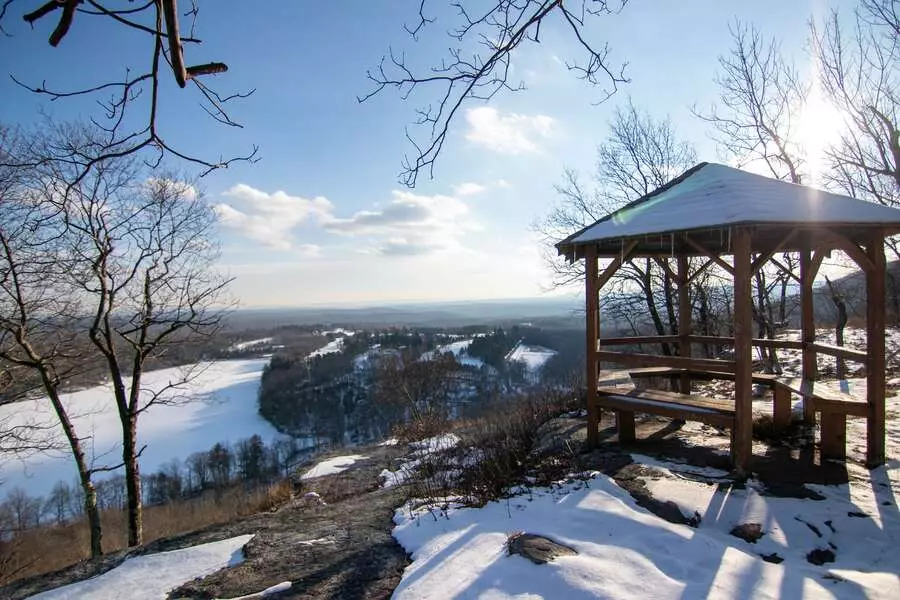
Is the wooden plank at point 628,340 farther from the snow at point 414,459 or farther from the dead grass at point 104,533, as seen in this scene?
the dead grass at point 104,533

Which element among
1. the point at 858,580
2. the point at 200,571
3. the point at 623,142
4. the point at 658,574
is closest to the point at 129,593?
the point at 200,571

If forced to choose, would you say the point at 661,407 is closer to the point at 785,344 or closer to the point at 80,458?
the point at 785,344

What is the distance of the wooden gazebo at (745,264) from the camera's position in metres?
4.47

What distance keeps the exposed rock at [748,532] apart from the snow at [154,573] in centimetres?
394

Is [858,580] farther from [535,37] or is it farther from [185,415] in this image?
[185,415]

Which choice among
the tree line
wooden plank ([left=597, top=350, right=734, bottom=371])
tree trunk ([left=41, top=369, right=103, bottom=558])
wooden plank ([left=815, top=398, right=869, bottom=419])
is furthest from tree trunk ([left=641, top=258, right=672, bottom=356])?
the tree line

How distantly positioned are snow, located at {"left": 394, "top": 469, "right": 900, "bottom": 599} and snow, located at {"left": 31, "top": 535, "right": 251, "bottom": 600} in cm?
157

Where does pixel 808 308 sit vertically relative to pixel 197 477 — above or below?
above

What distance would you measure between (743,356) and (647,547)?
2437 mm

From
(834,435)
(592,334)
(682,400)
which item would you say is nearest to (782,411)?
(834,435)

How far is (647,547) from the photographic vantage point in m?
3.09

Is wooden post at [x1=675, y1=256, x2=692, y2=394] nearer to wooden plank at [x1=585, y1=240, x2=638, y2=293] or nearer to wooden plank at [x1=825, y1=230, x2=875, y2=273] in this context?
wooden plank at [x1=585, y1=240, x2=638, y2=293]

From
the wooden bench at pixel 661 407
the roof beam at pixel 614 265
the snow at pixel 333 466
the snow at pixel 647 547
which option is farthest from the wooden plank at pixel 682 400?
the snow at pixel 333 466

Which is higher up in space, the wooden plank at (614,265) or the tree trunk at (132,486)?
the wooden plank at (614,265)
